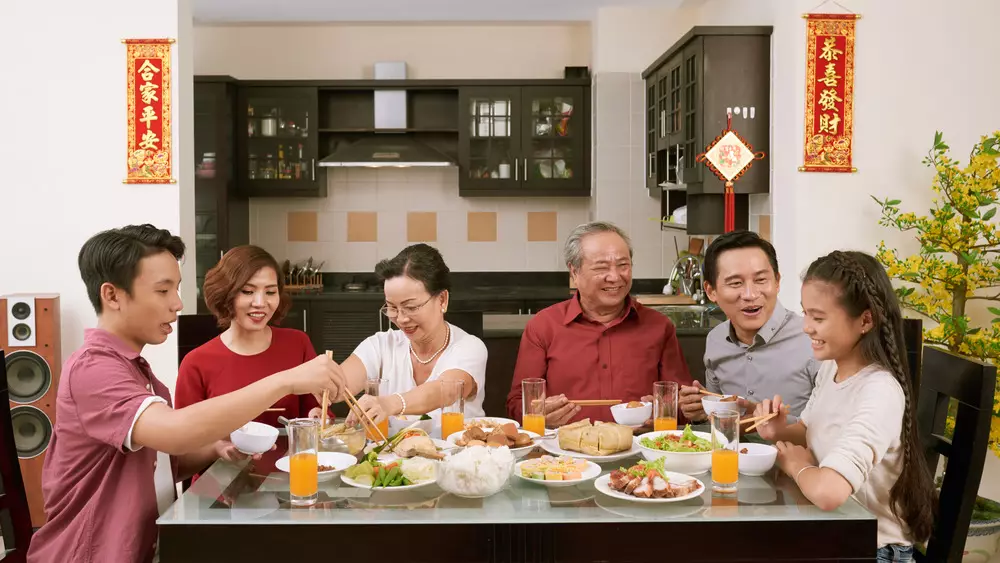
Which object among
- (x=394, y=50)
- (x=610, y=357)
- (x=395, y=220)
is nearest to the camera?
(x=610, y=357)

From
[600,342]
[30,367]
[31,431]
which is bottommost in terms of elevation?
[31,431]

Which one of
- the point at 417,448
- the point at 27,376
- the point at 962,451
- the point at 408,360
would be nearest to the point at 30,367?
the point at 27,376

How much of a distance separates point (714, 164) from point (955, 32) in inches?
46.8

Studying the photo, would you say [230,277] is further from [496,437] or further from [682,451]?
[682,451]

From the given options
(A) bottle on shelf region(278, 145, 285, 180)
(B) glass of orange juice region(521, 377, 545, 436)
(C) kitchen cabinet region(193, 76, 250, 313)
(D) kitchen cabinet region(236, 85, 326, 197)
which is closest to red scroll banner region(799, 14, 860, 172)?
(B) glass of orange juice region(521, 377, 545, 436)

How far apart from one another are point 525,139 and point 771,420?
4500 millimetres

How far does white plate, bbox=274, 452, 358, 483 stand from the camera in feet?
6.26

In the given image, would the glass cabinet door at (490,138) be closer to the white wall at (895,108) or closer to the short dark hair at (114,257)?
the white wall at (895,108)

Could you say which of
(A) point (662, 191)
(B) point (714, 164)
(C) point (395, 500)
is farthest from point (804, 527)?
(A) point (662, 191)

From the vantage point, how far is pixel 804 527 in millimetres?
1698

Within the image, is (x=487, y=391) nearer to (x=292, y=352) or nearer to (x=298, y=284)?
(x=292, y=352)

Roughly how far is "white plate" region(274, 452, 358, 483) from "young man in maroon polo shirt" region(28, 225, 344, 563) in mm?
142

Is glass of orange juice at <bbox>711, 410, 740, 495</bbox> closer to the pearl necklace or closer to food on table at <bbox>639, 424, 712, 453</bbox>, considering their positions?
food on table at <bbox>639, 424, 712, 453</bbox>

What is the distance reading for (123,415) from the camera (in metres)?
→ 1.85
